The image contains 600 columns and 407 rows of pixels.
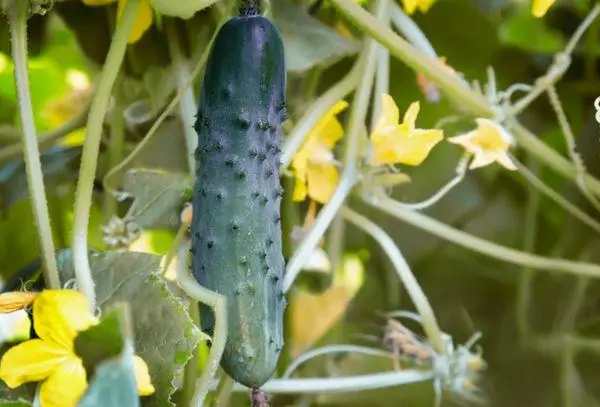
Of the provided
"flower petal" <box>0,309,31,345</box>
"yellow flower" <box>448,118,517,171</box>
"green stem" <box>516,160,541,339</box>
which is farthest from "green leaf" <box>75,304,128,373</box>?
"green stem" <box>516,160,541,339</box>

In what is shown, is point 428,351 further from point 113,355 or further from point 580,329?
point 113,355

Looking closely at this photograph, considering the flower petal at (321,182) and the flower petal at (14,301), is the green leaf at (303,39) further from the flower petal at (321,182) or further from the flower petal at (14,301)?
the flower petal at (14,301)

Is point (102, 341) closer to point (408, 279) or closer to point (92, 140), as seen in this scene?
point (92, 140)

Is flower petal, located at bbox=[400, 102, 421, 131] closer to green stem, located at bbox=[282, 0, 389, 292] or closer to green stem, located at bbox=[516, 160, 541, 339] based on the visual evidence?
green stem, located at bbox=[282, 0, 389, 292]

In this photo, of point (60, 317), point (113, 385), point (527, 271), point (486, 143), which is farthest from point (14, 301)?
point (527, 271)

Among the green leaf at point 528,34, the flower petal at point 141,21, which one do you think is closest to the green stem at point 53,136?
the flower petal at point 141,21
